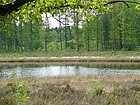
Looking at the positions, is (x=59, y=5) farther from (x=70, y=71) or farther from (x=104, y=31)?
(x=104, y=31)

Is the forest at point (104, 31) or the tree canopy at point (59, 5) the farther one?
the forest at point (104, 31)

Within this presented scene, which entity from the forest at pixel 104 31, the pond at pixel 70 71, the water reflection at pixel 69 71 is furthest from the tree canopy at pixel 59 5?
the forest at pixel 104 31

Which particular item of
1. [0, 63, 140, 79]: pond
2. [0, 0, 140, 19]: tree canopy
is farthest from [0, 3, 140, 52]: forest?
[0, 0, 140, 19]: tree canopy

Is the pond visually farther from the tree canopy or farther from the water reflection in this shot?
the tree canopy

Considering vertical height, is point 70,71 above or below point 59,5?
below

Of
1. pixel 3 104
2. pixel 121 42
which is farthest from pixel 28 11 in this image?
pixel 121 42

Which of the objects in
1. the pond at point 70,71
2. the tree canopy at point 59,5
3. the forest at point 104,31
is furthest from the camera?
the forest at point 104,31

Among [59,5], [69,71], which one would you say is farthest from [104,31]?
[59,5]

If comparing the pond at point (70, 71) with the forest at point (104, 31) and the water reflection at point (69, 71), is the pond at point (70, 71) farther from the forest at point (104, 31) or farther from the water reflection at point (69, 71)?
the forest at point (104, 31)

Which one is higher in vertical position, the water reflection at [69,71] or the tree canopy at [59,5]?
the tree canopy at [59,5]

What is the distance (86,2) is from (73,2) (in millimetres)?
552

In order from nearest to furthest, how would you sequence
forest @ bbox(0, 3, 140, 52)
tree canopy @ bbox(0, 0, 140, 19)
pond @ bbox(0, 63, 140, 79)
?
tree canopy @ bbox(0, 0, 140, 19) < pond @ bbox(0, 63, 140, 79) < forest @ bbox(0, 3, 140, 52)

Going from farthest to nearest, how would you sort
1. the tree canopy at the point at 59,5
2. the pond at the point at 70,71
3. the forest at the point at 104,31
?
the forest at the point at 104,31
the pond at the point at 70,71
the tree canopy at the point at 59,5

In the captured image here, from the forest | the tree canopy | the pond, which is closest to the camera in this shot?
the tree canopy
